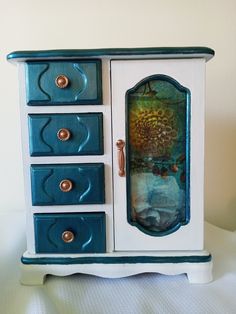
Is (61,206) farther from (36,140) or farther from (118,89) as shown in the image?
(118,89)

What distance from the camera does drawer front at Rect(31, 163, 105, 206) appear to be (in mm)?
794

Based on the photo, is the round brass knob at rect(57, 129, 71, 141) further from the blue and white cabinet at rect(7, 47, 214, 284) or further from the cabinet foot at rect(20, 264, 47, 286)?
the cabinet foot at rect(20, 264, 47, 286)

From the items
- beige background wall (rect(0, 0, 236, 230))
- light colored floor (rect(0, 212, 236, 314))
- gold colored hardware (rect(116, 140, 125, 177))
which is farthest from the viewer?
beige background wall (rect(0, 0, 236, 230))

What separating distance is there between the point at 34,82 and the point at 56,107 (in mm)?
81

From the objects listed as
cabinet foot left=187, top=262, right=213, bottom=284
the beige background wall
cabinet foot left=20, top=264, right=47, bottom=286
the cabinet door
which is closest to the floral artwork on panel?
the cabinet door

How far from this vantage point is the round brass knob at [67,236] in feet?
2.65

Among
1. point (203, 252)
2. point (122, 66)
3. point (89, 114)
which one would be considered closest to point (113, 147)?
point (89, 114)

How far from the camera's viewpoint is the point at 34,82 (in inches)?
30.3

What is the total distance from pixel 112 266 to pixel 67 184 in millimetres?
244

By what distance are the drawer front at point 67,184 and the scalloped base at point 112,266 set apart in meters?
0.15

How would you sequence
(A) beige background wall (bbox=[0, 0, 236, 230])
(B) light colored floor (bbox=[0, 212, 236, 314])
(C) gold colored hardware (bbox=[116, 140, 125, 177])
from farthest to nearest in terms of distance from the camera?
(A) beige background wall (bbox=[0, 0, 236, 230])
(C) gold colored hardware (bbox=[116, 140, 125, 177])
(B) light colored floor (bbox=[0, 212, 236, 314])

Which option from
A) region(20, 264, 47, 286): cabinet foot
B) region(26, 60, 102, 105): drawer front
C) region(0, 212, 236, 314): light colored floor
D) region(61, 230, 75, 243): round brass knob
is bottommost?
region(0, 212, 236, 314): light colored floor

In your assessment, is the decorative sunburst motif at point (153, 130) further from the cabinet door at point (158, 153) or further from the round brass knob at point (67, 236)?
the round brass knob at point (67, 236)

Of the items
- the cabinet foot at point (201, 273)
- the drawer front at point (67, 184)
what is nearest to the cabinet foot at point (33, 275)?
the drawer front at point (67, 184)
